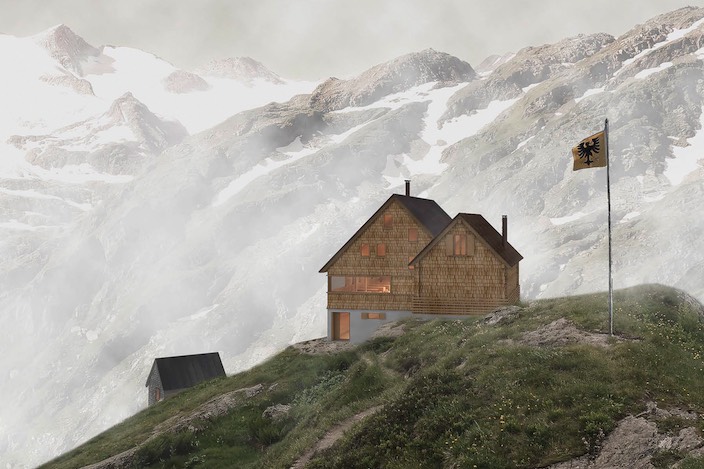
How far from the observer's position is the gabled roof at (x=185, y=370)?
63.3m

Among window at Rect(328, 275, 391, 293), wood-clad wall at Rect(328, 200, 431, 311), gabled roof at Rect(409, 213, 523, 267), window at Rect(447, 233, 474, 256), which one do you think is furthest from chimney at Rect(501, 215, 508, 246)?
window at Rect(328, 275, 391, 293)

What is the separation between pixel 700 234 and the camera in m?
167

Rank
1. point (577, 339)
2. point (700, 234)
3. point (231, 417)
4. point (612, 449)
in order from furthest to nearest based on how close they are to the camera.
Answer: point (700, 234)
point (231, 417)
point (577, 339)
point (612, 449)

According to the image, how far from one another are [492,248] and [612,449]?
99.7 feet

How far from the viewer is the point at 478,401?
23.2 meters

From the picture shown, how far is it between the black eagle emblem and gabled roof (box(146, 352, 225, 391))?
4778 centimetres

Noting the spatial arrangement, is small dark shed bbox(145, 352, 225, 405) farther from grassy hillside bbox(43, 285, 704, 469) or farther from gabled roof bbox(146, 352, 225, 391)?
grassy hillside bbox(43, 285, 704, 469)

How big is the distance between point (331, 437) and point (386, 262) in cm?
2874

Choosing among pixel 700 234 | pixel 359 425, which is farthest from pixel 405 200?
pixel 700 234

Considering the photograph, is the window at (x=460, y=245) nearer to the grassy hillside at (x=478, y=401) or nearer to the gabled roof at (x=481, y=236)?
the gabled roof at (x=481, y=236)

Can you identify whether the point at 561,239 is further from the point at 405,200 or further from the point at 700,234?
the point at 405,200

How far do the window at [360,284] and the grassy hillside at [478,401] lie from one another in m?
10.6

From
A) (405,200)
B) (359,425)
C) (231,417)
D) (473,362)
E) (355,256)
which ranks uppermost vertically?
(405,200)

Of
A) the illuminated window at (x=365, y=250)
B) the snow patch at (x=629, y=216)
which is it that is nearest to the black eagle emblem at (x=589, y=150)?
the illuminated window at (x=365, y=250)
